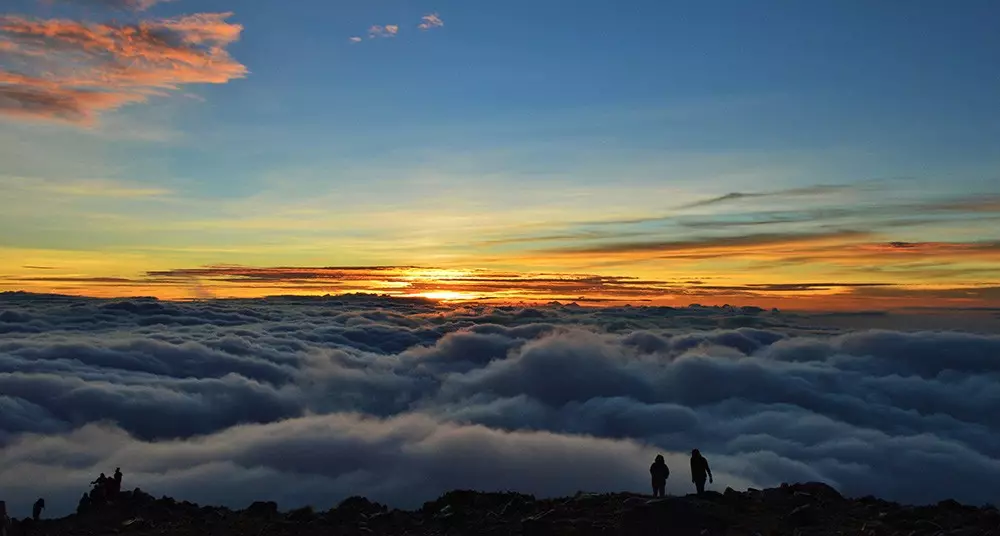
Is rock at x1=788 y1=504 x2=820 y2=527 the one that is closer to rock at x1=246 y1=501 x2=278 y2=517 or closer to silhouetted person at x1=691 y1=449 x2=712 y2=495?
silhouetted person at x1=691 y1=449 x2=712 y2=495

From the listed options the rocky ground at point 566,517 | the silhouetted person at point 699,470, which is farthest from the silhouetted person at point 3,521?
the silhouetted person at point 699,470

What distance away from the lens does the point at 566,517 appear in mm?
21891

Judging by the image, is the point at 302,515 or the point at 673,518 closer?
the point at 673,518

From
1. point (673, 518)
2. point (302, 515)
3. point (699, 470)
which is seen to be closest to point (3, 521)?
point (302, 515)

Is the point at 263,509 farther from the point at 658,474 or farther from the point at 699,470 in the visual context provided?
the point at 699,470

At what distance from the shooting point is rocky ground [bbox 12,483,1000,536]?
2019 cm

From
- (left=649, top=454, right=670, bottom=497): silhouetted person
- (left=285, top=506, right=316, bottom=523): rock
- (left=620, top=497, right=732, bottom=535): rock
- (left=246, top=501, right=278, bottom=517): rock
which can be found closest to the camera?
(left=620, top=497, right=732, bottom=535): rock

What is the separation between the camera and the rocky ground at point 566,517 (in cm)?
2019

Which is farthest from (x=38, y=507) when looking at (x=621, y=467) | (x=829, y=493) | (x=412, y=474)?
(x=621, y=467)

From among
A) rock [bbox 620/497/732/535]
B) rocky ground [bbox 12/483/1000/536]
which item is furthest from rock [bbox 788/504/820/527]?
rock [bbox 620/497/732/535]

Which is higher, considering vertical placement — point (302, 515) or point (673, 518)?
point (673, 518)

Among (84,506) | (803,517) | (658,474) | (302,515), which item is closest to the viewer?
(803,517)

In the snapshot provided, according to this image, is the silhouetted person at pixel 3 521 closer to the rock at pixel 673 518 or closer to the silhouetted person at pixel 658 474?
the rock at pixel 673 518

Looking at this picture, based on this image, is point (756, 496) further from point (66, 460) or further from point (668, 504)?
point (66, 460)
